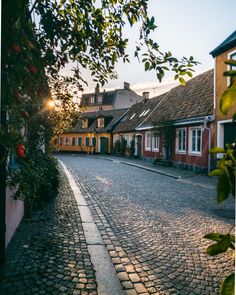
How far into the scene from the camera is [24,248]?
3988 millimetres

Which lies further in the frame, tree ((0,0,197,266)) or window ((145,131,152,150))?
window ((145,131,152,150))

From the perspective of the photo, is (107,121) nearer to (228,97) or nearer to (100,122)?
(100,122)

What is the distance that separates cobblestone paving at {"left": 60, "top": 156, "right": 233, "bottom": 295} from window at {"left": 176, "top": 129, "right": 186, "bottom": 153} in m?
8.55

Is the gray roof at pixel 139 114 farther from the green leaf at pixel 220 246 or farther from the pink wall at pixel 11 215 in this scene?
the green leaf at pixel 220 246

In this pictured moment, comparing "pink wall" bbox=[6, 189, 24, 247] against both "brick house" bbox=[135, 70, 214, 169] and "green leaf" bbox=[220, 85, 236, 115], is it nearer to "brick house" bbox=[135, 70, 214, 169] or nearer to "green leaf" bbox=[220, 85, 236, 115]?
"green leaf" bbox=[220, 85, 236, 115]

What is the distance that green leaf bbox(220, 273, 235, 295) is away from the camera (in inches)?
32.4

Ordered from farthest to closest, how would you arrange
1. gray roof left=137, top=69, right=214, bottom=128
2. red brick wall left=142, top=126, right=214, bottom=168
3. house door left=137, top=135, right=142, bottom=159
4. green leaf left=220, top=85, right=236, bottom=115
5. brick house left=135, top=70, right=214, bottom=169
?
house door left=137, top=135, right=142, bottom=159 → gray roof left=137, top=69, right=214, bottom=128 → brick house left=135, top=70, right=214, bottom=169 → red brick wall left=142, top=126, right=214, bottom=168 → green leaf left=220, top=85, right=236, bottom=115

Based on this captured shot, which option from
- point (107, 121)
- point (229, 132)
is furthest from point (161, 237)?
point (107, 121)

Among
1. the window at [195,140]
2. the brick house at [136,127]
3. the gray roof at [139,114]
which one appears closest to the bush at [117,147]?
the brick house at [136,127]

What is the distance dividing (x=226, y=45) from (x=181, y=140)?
6.95 metres

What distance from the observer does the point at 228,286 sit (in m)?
0.83

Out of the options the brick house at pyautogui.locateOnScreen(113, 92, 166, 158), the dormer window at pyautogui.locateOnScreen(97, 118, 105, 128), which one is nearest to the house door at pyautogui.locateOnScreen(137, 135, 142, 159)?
the brick house at pyautogui.locateOnScreen(113, 92, 166, 158)

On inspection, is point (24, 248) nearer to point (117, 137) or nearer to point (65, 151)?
point (117, 137)

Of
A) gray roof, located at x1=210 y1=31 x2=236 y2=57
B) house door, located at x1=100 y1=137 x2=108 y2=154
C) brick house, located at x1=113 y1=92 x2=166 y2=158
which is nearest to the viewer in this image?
gray roof, located at x1=210 y1=31 x2=236 y2=57
